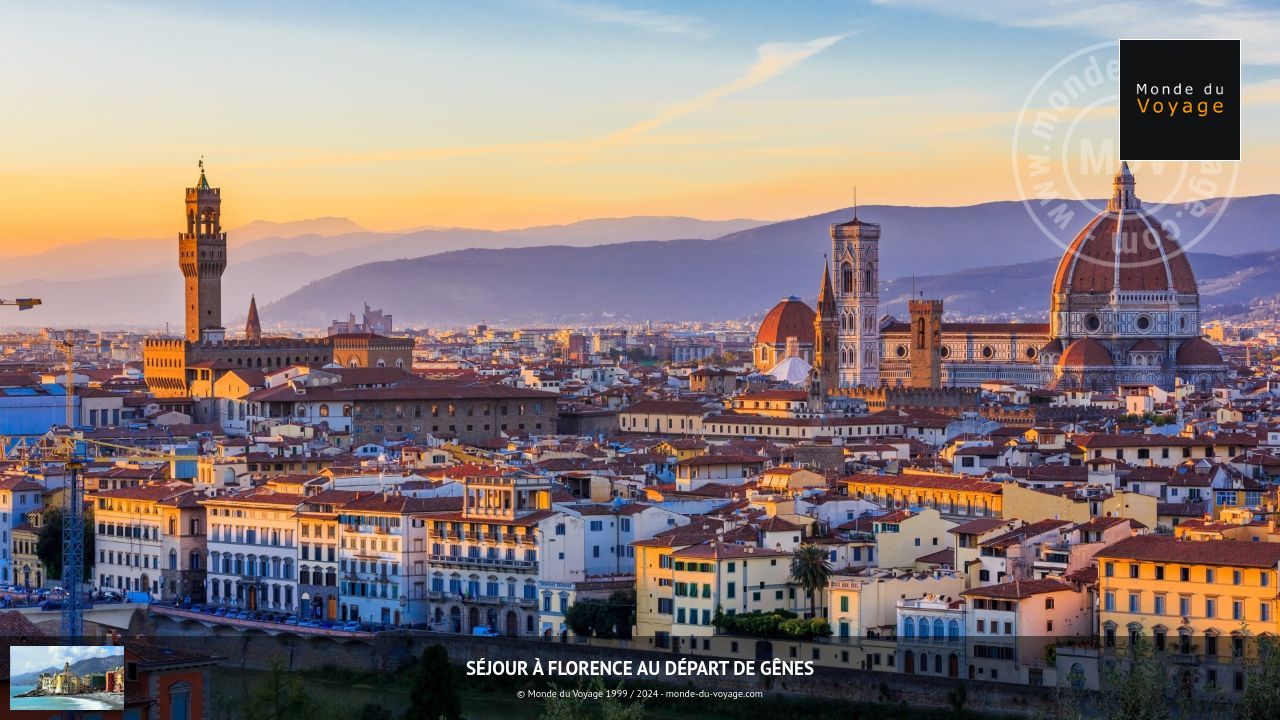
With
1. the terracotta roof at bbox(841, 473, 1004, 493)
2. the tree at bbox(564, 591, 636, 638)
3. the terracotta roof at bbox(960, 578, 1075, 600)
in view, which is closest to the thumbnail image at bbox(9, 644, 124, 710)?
the terracotta roof at bbox(960, 578, 1075, 600)

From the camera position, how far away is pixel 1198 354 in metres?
118

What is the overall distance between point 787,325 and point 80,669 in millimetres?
106497

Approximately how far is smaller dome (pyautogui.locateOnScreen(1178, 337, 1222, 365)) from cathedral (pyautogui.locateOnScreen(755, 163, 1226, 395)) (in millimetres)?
65

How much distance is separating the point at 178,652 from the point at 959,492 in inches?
951

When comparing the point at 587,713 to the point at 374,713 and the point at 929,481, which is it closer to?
the point at 374,713

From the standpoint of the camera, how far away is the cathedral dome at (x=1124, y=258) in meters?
125

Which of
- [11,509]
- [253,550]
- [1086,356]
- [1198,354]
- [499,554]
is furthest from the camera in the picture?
[1198,354]

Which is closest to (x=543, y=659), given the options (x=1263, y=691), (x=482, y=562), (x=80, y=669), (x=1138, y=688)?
(x=482, y=562)

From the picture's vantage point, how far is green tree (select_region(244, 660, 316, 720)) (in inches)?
1372

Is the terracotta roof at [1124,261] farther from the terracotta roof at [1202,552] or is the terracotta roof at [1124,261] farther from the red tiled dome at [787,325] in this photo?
the terracotta roof at [1202,552]

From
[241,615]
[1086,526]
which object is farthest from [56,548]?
[1086,526]

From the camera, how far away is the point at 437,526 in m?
44.2

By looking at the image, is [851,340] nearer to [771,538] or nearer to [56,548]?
[56,548]

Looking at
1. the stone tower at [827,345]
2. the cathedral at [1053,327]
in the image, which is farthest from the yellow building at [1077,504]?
the cathedral at [1053,327]
